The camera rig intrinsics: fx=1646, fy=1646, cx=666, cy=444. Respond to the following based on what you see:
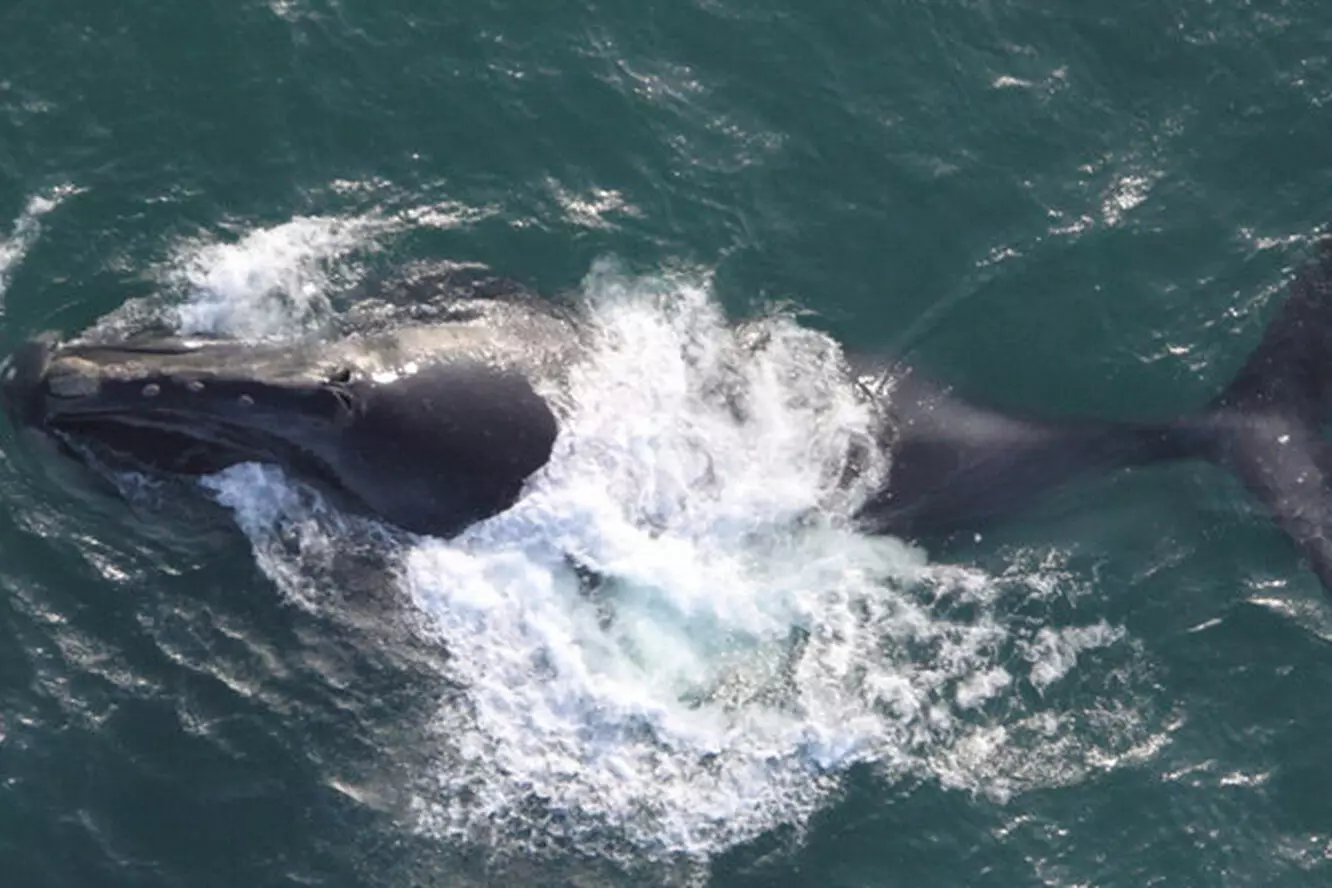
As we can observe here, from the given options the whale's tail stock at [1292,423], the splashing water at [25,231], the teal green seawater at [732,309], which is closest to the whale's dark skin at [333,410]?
the teal green seawater at [732,309]

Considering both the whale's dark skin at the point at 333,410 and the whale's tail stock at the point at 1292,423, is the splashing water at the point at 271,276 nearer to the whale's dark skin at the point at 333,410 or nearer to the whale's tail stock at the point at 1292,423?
the whale's dark skin at the point at 333,410

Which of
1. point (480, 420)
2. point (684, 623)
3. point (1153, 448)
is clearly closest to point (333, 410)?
point (480, 420)

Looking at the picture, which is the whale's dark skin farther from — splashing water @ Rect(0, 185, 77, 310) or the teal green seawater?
splashing water @ Rect(0, 185, 77, 310)

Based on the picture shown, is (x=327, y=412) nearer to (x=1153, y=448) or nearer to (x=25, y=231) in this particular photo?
(x=25, y=231)

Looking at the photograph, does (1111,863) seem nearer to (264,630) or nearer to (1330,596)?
(1330,596)

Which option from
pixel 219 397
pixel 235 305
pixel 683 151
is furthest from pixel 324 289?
pixel 683 151
